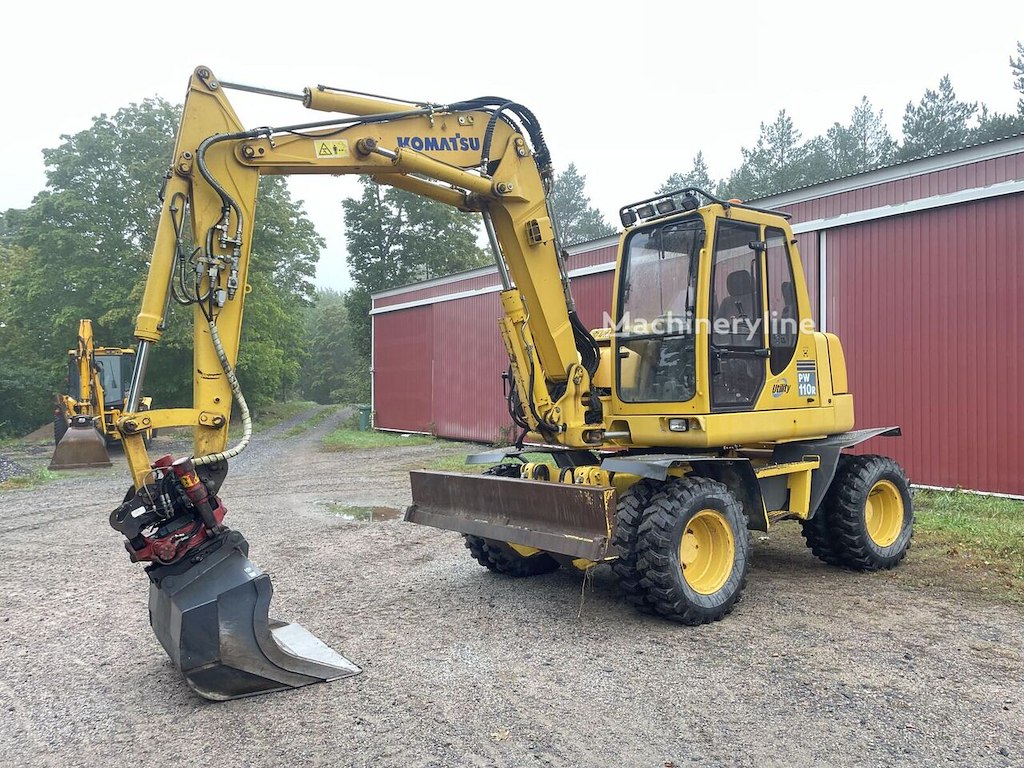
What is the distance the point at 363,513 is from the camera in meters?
9.95

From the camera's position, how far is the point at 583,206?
73.5 m

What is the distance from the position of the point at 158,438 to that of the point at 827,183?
1960cm

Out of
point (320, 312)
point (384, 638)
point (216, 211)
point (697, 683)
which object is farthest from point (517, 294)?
point (320, 312)

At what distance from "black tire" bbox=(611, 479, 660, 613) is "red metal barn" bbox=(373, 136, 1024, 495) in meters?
6.49

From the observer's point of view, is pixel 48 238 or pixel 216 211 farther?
pixel 48 238

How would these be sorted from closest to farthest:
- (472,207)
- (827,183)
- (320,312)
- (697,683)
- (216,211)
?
(697,683) → (216,211) → (472,207) → (827,183) → (320,312)

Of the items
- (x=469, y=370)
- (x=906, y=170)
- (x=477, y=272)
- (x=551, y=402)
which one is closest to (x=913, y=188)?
(x=906, y=170)

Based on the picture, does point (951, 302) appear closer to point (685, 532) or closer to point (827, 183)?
point (827, 183)

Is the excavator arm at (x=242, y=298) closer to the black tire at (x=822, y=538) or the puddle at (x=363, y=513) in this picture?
the black tire at (x=822, y=538)

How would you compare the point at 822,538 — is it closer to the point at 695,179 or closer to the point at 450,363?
the point at 450,363

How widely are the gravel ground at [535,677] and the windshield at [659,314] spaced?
1.67 metres

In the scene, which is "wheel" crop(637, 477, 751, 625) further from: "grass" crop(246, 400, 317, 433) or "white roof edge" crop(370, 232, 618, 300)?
"grass" crop(246, 400, 317, 433)

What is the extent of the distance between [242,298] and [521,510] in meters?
2.34

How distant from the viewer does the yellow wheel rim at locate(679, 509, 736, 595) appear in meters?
5.28
